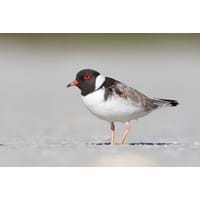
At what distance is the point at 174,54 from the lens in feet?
12.5

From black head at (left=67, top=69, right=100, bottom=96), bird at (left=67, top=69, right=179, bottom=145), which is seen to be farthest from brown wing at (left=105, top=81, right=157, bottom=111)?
black head at (left=67, top=69, right=100, bottom=96)

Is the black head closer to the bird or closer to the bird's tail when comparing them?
the bird

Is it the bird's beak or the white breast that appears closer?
the white breast

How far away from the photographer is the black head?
361 centimetres

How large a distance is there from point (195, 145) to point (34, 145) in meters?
0.99

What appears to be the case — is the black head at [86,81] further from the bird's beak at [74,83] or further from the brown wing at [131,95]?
the brown wing at [131,95]

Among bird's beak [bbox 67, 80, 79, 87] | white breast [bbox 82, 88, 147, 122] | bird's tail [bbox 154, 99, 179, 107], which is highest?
bird's beak [bbox 67, 80, 79, 87]

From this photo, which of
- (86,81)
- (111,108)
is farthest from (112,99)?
(86,81)

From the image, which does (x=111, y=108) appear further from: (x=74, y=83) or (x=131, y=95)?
(x=74, y=83)

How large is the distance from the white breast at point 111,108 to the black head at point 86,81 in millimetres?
40

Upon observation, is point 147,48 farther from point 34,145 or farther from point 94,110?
point 34,145

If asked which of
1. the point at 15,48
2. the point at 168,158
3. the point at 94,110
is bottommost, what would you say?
the point at 168,158

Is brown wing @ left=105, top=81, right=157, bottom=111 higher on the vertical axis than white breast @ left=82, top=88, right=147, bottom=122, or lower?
higher

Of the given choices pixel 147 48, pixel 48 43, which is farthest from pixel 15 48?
pixel 147 48
